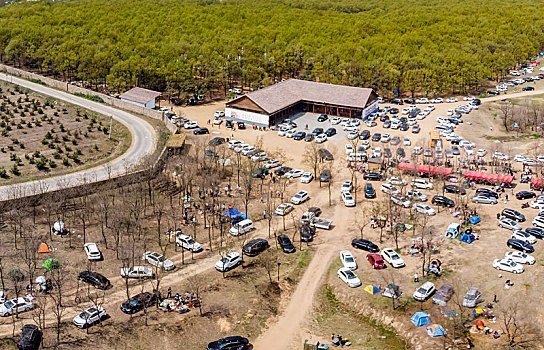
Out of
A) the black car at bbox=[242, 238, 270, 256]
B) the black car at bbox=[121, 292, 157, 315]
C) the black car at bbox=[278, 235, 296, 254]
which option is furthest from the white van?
the black car at bbox=[121, 292, 157, 315]

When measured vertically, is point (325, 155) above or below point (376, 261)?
below

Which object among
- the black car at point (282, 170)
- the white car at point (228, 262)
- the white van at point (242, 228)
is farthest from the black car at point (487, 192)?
the white car at point (228, 262)

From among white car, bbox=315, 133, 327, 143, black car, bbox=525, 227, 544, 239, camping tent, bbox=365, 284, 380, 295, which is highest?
black car, bbox=525, 227, 544, 239

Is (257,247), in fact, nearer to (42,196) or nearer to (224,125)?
(42,196)

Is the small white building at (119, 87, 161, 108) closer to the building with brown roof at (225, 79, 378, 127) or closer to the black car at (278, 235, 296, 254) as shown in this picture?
the building with brown roof at (225, 79, 378, 127)

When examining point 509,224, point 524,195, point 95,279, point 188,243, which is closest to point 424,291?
point 509,224

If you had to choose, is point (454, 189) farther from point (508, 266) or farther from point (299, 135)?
point (299, 135)

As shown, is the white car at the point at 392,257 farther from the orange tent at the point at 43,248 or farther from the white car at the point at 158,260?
the orange tent at the point at 43,248
